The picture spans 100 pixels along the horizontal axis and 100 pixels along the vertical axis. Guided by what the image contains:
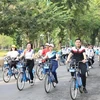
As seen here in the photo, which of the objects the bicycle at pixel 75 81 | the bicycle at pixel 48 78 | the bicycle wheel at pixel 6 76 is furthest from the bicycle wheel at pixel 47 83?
the bicycle wheel at pixel 6 76

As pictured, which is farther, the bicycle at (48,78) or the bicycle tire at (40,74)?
the bicycle tire at (40,74)

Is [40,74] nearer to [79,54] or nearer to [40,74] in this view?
[40,74]

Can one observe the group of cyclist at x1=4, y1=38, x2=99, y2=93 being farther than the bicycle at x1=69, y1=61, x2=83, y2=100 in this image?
Yes

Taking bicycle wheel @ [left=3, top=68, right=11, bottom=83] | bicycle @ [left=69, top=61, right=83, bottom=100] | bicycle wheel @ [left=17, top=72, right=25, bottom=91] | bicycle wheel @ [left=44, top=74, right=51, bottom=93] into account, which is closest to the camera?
bicycle @ [left=69, top=61, right=83, bottom=100]

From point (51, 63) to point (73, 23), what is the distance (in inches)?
1435

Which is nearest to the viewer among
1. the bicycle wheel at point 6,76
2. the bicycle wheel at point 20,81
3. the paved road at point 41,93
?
the paved road at point 41,93

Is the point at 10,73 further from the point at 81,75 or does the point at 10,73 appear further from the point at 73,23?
the point at 73,23

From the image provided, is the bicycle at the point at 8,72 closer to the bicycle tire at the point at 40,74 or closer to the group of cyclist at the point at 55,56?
the group of cyclist at the point at 55,56

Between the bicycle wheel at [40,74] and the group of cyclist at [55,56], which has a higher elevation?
the group of cyclist at [55,56]

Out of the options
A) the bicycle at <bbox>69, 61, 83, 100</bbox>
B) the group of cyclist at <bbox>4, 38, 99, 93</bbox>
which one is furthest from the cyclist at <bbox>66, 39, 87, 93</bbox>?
the bicycle at <bbox>69, 61, 83, 100</bbox>

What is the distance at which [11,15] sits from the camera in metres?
28.0

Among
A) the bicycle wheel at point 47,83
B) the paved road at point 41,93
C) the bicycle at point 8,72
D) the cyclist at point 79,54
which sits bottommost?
the paved road at point 41,93

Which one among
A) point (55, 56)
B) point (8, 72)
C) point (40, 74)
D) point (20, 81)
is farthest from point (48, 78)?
point (40, 74)

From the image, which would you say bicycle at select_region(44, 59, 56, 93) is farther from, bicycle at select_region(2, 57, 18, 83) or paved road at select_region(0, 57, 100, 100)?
bicycle at select_region(2, 57, 18, 83)
